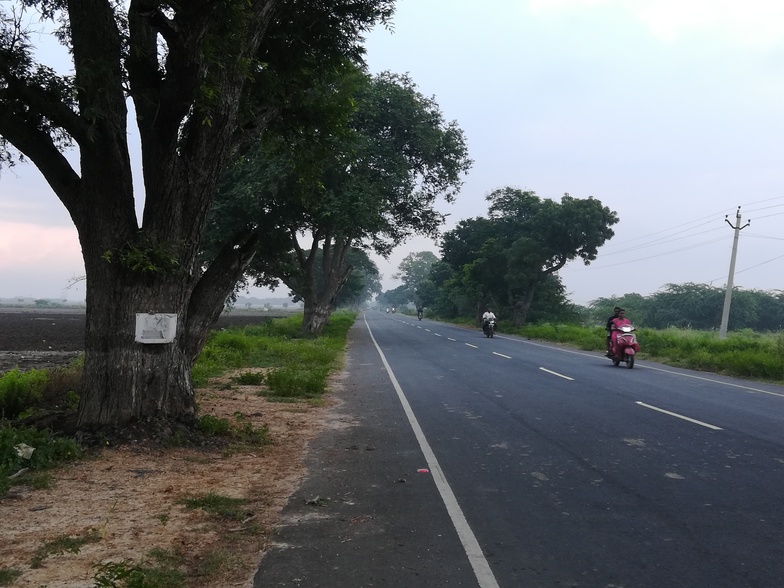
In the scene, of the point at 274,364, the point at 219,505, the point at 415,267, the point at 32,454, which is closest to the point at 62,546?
the point at 219,505

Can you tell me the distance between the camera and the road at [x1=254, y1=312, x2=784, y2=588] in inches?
172

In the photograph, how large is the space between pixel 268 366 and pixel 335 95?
9941 millimetres

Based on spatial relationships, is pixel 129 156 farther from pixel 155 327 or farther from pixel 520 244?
pixel 520 244

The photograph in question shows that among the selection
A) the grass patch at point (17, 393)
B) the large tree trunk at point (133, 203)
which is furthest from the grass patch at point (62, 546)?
the grass patch at point (17, 393)

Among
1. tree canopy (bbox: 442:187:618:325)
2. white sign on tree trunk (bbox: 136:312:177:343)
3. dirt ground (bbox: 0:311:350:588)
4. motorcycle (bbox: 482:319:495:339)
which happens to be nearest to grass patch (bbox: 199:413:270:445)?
dirt ground (bbox: 0:311:350:588)

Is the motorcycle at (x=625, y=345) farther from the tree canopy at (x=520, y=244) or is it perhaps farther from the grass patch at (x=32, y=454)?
the tree canopy at (x=520, y=244)

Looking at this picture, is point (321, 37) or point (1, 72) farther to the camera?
point (321, 37)

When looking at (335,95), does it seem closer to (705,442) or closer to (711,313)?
(705,442)

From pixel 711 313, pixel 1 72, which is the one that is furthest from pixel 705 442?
pixel 711 313

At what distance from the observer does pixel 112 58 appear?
7488mm

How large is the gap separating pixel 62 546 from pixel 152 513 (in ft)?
2.96

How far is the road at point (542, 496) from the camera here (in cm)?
436

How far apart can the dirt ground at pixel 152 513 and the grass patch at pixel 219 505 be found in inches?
2.3

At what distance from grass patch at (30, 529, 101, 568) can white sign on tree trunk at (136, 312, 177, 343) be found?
119 inches
